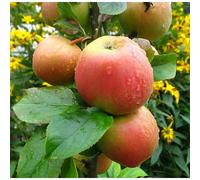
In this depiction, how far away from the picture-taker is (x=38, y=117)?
60 centimetres

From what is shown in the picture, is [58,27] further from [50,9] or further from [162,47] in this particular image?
[162,47]

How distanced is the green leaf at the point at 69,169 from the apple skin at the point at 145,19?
0.23 metres

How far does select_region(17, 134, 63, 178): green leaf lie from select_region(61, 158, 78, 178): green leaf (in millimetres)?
12

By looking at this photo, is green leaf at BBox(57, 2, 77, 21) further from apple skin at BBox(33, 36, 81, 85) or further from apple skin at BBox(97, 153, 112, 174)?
apple skin at BBox(97, 153, 112, 174)

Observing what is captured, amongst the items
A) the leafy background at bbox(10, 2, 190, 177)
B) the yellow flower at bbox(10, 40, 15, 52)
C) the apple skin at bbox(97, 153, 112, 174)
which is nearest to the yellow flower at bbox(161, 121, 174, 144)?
the leafy background at bbox(10, 2, 190, 177)

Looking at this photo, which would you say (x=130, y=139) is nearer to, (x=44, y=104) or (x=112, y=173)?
(x=44, y=104)

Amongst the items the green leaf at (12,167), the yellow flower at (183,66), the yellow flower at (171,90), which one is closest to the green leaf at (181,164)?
the yellow flower at (171,90)

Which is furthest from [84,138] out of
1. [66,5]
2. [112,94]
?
[66,5]

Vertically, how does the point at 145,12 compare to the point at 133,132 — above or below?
above

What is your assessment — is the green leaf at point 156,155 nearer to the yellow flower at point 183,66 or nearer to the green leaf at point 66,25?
the yellow flower at point 183,66

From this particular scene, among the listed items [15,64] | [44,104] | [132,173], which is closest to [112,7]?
[44,104]

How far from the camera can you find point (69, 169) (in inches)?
25.0

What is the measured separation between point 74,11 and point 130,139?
235 millimetres

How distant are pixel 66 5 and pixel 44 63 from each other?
0.09m
